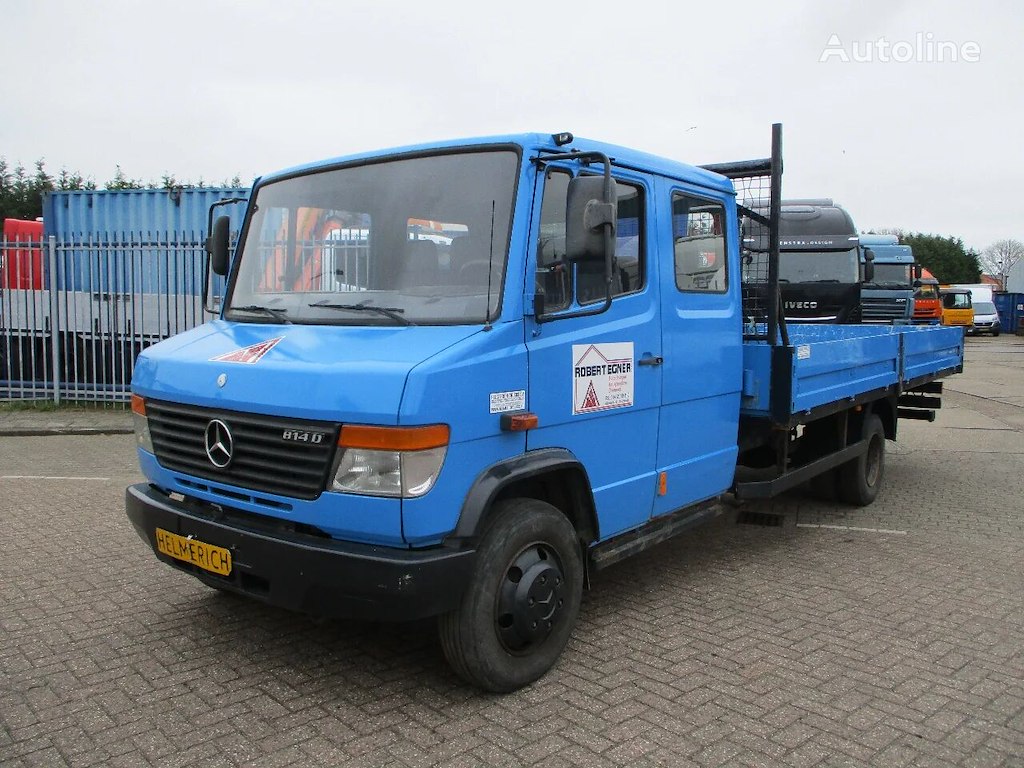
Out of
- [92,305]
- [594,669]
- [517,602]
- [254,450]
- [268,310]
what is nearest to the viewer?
[254,450]

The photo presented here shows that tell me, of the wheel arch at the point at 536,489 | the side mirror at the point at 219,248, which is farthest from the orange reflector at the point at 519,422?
the side mirror at the point at 219,248

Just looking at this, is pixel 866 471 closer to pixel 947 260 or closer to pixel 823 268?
pixel 823 268

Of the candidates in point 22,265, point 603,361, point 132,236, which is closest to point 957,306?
point 132,236

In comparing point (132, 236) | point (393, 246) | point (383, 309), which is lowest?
point (383, 309)

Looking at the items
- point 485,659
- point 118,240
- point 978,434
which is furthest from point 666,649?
point 118,240

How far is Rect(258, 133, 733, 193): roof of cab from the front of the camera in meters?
3.63

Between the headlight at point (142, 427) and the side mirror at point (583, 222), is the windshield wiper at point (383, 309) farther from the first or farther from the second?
the headlight at point (142, 427)

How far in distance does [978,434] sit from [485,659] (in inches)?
414

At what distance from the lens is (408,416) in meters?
3.03

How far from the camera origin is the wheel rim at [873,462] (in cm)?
716

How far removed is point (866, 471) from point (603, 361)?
13.7ft

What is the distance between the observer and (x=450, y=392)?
3.15 metres

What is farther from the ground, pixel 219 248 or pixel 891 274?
pixel 891 274

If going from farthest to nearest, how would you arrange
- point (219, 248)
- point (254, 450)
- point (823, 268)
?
point (823, 268) → point (219, 248) → point (254, 450)
